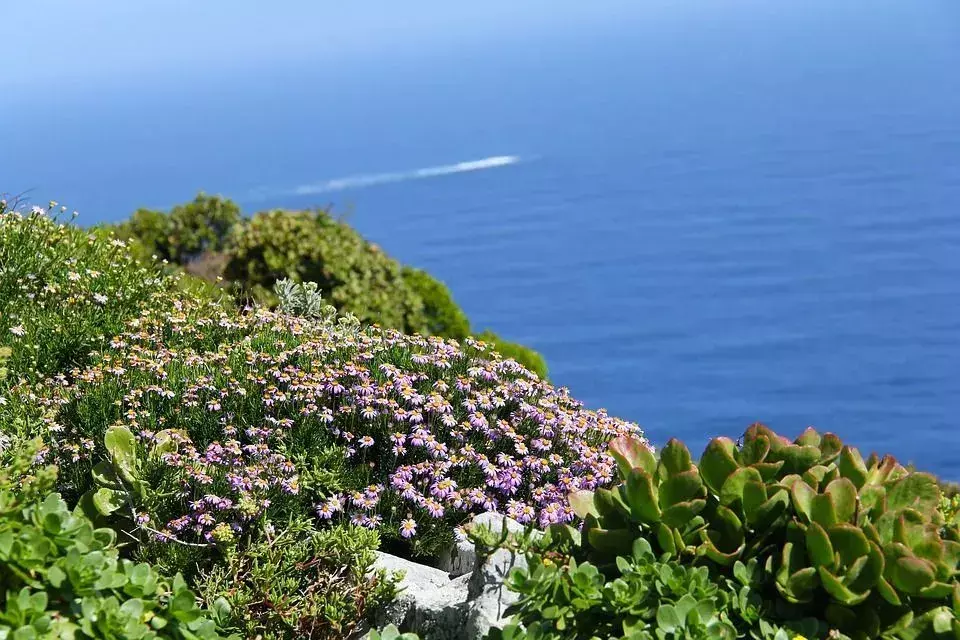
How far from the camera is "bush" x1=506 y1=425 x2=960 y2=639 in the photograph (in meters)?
2.68

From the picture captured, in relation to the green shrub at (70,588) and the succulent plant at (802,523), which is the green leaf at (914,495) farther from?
the green shrub at (70,588)

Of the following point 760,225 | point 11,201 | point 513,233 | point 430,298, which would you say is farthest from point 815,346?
point 11,201

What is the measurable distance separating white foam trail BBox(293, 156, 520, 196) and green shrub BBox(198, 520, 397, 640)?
140729 mm

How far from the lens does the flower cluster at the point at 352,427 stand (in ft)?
13.0

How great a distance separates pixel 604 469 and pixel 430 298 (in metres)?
8.89

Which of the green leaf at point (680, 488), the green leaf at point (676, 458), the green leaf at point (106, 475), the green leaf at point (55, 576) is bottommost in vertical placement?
the green leaf at point (55, 576)

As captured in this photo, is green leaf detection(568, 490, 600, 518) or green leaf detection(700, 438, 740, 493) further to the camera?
green leaf detection(568, 490, 600, 518)

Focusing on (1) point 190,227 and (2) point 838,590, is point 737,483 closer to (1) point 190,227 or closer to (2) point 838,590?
(2) point 838,590

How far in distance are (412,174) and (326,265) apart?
491ft

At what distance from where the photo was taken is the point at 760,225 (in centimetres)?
9331

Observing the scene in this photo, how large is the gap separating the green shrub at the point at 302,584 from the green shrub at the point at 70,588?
745mm

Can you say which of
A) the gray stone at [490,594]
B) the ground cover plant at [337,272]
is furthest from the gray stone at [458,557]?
the ground cover plant at [337,272]

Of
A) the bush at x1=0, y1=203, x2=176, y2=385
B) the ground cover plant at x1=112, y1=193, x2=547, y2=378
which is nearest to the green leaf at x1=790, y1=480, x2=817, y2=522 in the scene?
the bush at x1=0, y1=203, x2=176, y2=385

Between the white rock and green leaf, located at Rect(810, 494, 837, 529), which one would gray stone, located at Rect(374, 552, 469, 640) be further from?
green leaf, located at Rect(810, 494, 837, 529)
